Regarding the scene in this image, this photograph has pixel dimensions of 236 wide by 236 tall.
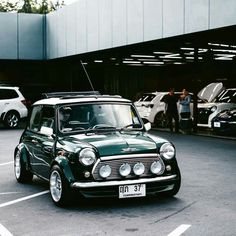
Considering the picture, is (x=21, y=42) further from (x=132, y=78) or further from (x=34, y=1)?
(x=34, y=1)

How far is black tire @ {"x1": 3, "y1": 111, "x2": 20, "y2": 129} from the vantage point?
22.9 metres

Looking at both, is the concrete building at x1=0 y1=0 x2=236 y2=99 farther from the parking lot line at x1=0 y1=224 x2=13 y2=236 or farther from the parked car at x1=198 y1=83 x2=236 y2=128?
the parking lot line at x1=0 y1=224 x2=13 y2=236

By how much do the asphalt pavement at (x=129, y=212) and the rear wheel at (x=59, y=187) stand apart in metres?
0.13

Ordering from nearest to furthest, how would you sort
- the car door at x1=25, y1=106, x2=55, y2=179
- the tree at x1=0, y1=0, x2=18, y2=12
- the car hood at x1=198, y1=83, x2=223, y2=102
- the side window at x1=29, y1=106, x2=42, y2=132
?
the car door at x1=25, y1=106, x2=55, y2=179 → the side window at x1=29, y1=106, x2=42, y2=132 → the car hood at x1=198, y1=83, x2=223, y2=102 → the tree at x1=0, y1=0, x2=18, y2=12

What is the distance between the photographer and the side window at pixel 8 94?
74.9 feet

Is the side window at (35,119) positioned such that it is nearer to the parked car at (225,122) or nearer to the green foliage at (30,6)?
the parked car at (225,122)

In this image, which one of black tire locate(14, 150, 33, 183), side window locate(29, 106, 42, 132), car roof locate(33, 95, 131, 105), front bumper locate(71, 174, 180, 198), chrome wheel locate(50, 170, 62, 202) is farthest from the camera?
black tire locate(14, 150, 33, 183)

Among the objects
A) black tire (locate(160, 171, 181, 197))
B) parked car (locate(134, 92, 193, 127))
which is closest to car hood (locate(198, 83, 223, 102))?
parked car (locate(134, 92, 193, 127))

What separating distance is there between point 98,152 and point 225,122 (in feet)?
34.8

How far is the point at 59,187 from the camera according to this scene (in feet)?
22.9

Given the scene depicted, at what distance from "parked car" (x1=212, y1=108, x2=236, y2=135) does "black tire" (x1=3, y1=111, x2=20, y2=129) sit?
9790mm

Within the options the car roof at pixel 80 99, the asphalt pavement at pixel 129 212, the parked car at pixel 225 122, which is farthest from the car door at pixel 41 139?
the parked car at pixel 225 122

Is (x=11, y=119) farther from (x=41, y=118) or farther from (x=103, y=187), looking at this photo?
(x=103, y=187)

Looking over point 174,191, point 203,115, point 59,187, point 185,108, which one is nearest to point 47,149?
point 59,187
